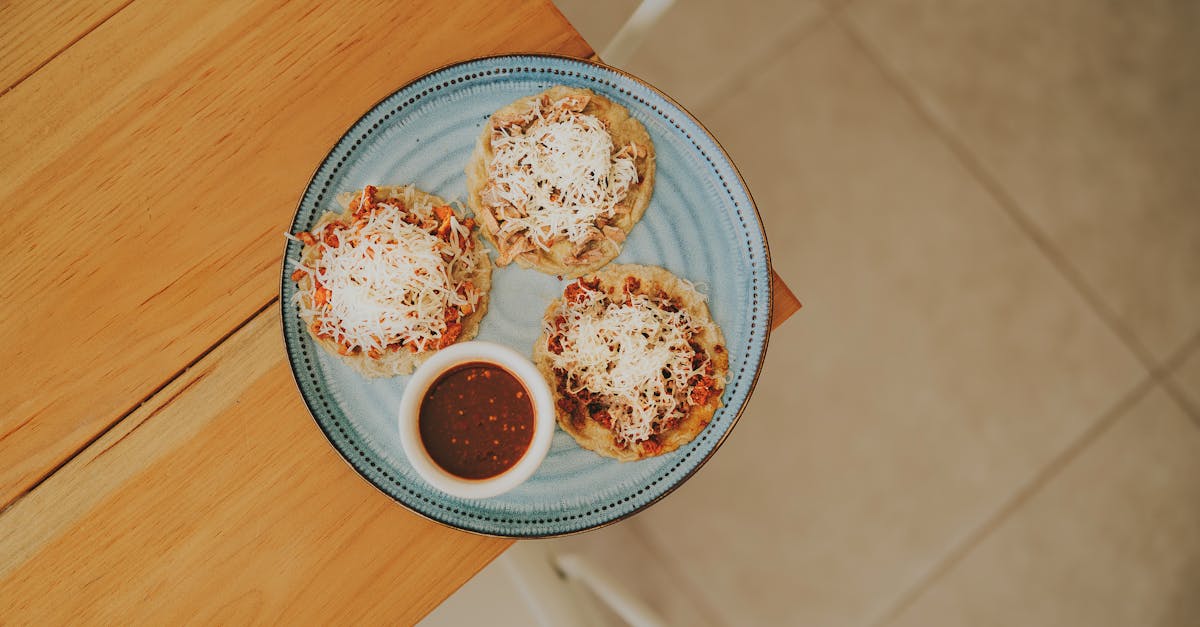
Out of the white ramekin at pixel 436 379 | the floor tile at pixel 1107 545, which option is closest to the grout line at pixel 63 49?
the white ramekin at pixel 436 379

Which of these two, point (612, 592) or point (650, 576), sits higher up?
point (612, 592)

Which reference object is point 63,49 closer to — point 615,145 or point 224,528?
point 224,528

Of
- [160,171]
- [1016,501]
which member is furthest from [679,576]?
[160,171]

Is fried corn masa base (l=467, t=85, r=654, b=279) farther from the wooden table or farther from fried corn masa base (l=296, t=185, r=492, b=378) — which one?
the wooden table

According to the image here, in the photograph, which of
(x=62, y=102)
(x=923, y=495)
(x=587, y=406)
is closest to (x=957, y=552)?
(x=923, y=495)

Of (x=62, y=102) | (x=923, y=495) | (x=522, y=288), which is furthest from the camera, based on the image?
(x=923, y=495)

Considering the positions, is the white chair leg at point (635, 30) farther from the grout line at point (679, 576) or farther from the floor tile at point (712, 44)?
the grout line at point (679, 576)

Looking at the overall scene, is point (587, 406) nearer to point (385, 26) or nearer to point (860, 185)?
point (385, 26)
